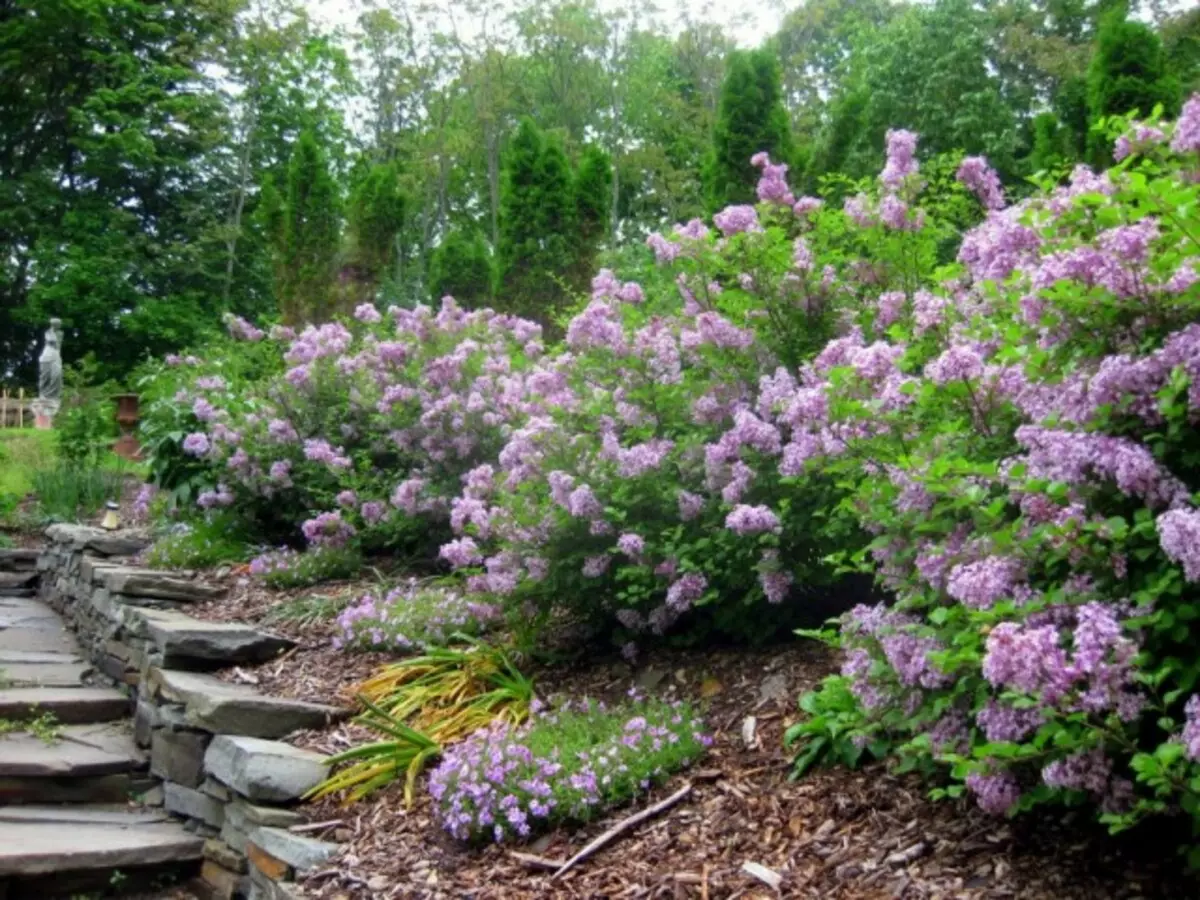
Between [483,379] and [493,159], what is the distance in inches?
684

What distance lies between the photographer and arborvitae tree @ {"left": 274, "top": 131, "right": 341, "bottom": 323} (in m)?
15.3

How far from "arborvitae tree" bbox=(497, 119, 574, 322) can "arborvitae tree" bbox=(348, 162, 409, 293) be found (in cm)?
301

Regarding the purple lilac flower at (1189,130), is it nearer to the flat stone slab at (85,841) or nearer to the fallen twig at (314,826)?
the fallen twig at (314,826)

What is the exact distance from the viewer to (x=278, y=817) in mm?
3377

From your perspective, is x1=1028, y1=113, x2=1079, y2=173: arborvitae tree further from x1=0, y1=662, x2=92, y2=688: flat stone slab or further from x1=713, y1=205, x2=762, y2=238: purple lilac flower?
x1=0, y1=662, x2=92, y2=688: flat stone slab

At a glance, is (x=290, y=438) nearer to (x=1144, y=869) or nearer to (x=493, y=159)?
→ (x=1144, y=869)

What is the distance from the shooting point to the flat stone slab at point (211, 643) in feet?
14.9

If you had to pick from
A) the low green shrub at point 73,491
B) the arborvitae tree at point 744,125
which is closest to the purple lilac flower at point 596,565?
the low green shrub at point 73,491

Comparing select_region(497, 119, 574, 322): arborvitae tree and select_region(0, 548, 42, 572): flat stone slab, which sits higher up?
select_region(497, 119, 574, 322): arborvitae tree

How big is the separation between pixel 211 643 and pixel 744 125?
319 inches

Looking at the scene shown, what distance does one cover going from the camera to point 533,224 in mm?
12891

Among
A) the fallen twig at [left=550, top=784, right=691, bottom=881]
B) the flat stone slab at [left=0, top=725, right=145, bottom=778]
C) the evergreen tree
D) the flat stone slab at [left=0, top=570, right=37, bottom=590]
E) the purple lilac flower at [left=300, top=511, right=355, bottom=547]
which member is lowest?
the flat stone slab at [left=0, top=725, right=145, bottom=778]

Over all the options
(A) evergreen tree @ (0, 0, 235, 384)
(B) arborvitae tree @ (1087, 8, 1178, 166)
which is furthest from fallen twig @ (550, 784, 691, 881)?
(A) evergreen tree @ (0, 0, 235, 384)

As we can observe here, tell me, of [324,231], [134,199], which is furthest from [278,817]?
[134,199]
